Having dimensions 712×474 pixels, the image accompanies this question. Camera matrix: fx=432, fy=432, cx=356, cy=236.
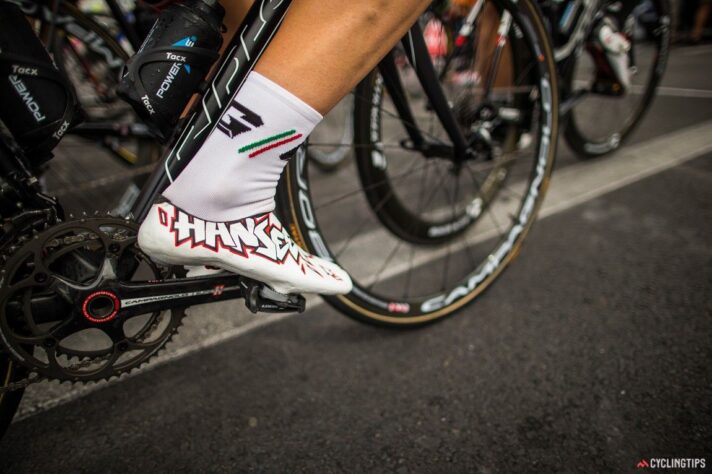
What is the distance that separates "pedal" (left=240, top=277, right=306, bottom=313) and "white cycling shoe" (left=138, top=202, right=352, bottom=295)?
0.20 ft

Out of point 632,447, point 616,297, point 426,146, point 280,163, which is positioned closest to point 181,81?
point 280,163

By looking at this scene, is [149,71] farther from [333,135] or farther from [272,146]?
[333,135]

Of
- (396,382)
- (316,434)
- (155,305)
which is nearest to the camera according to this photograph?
(155,305)

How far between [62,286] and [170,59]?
0.53 meters

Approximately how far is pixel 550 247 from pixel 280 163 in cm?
142

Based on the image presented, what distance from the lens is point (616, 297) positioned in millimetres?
1568

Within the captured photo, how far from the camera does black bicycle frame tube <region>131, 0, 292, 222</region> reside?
34.4 inches

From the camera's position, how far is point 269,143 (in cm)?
86

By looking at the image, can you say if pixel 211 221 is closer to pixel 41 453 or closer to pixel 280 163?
pixel 280 163

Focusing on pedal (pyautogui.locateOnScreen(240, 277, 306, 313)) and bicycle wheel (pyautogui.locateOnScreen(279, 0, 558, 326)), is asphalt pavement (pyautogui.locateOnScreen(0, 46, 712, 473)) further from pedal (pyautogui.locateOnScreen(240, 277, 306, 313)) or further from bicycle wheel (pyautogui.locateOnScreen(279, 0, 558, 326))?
pedal (pyautogui.locateOnScreen(240, 277, 306, 313))

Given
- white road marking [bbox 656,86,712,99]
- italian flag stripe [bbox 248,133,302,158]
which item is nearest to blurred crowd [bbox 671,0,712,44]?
white road marking [bbox 656,86,712,99]

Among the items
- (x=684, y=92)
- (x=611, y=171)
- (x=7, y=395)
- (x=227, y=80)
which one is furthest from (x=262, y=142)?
(x=684, y=92)

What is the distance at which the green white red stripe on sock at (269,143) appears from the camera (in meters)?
0.85

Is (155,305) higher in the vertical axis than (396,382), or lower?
higher
